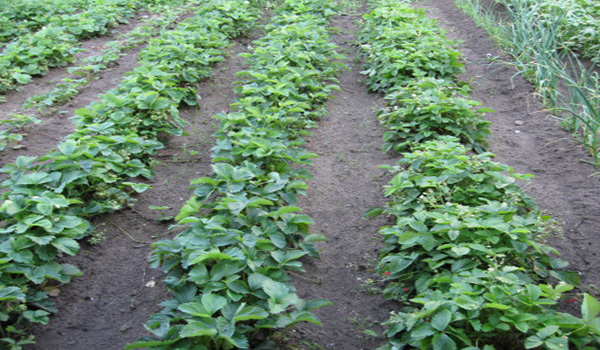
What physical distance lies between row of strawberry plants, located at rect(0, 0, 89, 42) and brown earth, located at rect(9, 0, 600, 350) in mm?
3505

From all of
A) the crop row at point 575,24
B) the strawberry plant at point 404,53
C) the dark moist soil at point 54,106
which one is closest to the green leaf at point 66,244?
the dark moist soil at point 54,106

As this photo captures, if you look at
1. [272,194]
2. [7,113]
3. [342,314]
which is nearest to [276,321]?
[342,314]

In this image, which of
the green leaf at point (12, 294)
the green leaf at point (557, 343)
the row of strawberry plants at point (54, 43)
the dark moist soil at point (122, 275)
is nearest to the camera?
the green leaf at point (557, 343)

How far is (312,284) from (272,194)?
65cm

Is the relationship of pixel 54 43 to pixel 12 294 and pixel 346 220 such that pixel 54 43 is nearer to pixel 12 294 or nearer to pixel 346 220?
pixel 346 220

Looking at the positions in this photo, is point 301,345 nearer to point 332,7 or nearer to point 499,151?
point 499,151

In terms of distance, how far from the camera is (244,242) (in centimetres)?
312

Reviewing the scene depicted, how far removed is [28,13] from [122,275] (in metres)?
6.54

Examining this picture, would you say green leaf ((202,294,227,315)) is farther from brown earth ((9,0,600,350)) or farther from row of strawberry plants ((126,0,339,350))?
brown earth ((9,0,600,350))

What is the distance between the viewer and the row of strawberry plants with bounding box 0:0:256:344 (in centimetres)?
310

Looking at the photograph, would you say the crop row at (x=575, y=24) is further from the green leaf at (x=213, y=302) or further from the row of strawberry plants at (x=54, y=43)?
the row of strawberry plants at (x=54, y=43)

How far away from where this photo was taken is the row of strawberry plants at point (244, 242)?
2.64 metres

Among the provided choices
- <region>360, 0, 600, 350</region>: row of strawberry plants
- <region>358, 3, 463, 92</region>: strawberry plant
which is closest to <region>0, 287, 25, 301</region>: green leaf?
<region>360, 0, 600, 350</region>: row of strawberry plants

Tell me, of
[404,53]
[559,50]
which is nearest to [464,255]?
[404,53]
